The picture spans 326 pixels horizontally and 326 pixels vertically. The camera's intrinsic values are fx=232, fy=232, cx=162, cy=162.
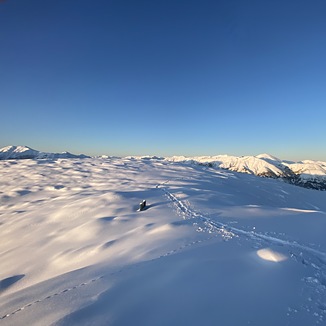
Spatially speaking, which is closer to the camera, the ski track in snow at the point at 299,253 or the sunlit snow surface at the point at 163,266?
the sunlit snow surface at the point at 163,266

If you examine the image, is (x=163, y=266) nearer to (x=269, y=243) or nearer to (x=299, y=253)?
(x=269, y=243)

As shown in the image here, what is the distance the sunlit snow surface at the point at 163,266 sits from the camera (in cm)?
411

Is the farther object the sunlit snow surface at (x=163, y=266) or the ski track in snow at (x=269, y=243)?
the ski track in snow at (x=269, y=243)

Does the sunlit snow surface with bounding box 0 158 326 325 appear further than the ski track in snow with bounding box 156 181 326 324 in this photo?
No

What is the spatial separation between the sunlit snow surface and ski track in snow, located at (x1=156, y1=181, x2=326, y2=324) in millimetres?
28

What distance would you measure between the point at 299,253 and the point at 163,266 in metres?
4.10

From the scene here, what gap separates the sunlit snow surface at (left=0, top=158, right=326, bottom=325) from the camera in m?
4.11

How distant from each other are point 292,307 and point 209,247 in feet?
9.28

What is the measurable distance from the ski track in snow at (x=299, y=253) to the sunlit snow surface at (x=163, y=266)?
0.09ft

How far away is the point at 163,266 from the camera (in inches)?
224

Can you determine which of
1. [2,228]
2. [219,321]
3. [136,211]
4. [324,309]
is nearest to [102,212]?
[136,211]

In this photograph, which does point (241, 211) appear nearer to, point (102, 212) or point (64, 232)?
point (102, 212)

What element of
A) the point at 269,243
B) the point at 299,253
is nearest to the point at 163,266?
the point at 269,243

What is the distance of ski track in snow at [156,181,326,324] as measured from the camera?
4238 millimetres
